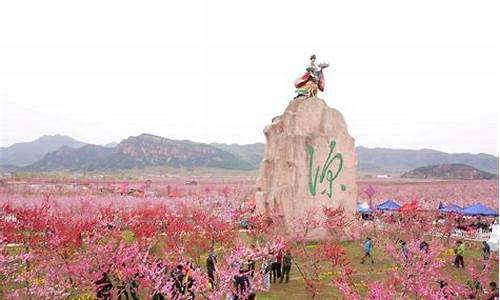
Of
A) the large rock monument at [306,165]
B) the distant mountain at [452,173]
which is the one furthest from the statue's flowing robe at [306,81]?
the distant mountain at [452,173]

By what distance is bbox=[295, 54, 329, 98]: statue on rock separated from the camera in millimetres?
22547

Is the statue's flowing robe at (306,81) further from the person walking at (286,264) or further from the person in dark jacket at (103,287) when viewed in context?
the person in dark jacket at (103,287)

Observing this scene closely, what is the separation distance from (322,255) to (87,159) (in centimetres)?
16230

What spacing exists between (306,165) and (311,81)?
4.23 m

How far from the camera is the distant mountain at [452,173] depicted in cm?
10470

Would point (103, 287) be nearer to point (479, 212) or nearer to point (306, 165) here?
point (306, 165)

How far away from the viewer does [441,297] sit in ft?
26.0

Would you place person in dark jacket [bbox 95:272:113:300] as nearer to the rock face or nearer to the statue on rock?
the rock face

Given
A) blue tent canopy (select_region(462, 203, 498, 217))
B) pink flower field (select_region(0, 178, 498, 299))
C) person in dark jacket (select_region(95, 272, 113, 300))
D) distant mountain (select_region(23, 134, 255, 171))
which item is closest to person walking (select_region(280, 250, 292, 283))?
pink flower field (select_region(0, 178, 498, 299))

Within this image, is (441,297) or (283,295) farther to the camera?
(283,295)

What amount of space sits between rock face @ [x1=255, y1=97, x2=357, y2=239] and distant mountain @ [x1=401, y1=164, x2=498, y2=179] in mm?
90407

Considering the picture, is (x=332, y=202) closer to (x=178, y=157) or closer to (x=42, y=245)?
(x=42, y=245)

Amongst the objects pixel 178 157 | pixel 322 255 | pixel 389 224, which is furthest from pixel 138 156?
pixel 322 255

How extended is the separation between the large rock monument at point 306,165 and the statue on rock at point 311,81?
0.26 m
